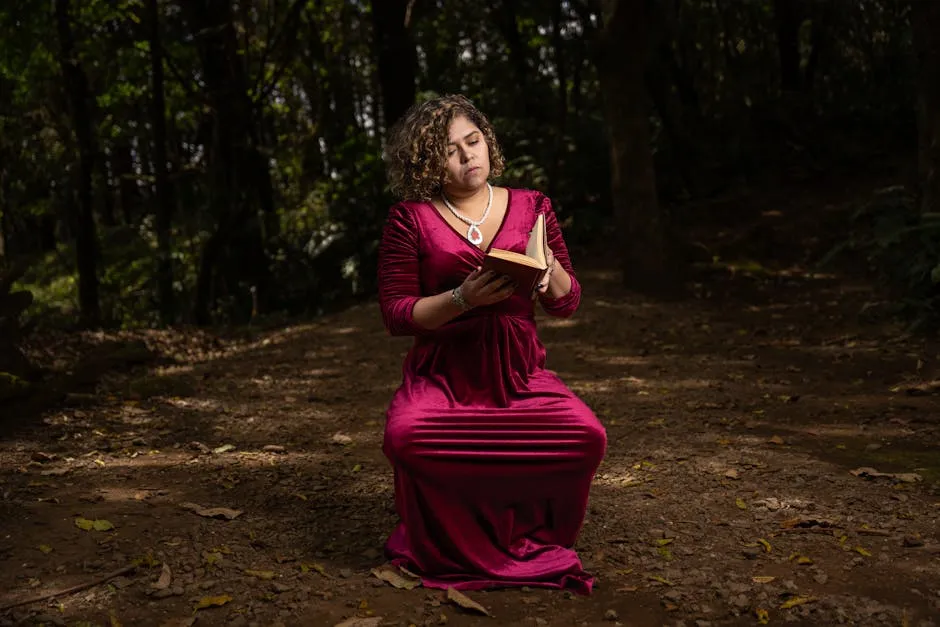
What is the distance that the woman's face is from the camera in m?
3.87

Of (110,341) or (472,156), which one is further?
(110,341)

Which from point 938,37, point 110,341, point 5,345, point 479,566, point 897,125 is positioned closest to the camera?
point 479,566

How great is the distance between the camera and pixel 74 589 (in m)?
3.49

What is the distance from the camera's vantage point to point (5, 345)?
6.97m

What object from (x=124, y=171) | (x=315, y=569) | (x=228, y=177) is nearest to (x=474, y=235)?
(x=315, y=569)

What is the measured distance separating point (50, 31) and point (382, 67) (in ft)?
16.0

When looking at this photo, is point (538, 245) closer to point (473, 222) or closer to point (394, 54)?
point (473, 222)

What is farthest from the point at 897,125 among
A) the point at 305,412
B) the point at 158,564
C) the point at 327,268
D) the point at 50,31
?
the point at 158,564

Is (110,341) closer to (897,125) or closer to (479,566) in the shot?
(479,566)

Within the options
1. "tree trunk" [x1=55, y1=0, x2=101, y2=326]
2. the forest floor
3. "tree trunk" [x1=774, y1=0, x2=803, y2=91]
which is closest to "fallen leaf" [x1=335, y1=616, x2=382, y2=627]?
the forest floor

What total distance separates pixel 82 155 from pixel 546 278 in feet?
36.6

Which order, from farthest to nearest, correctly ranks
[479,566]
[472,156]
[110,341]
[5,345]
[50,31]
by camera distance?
[50,31] → [110,341] → [5,345] → [472,156] → [479,566]

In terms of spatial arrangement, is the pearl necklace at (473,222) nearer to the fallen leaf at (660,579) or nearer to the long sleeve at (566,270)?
the long sleeve at (566,270)

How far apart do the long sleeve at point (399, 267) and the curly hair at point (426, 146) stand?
17cm
